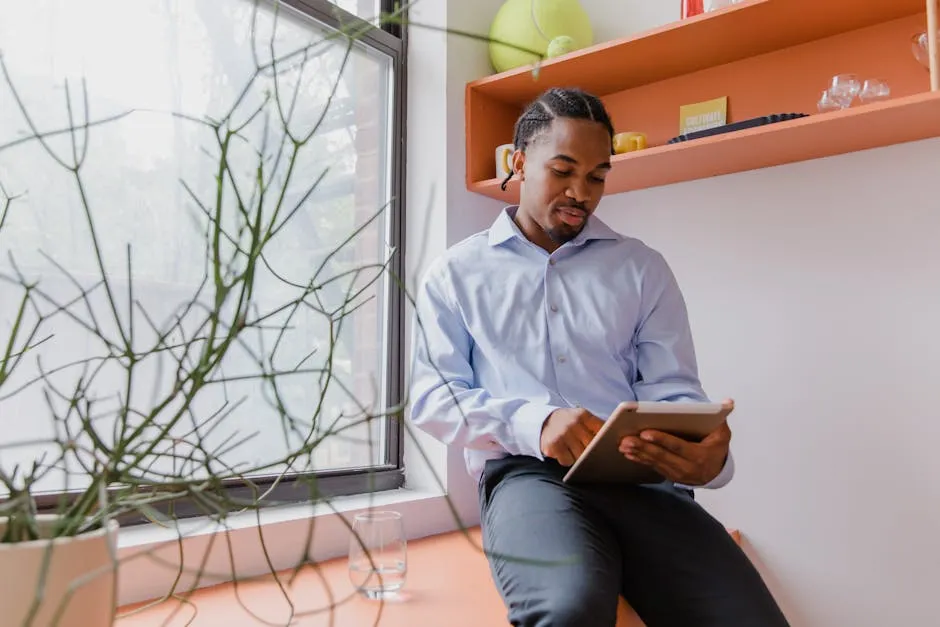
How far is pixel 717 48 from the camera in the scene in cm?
180

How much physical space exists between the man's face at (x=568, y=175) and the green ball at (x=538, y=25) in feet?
1.41

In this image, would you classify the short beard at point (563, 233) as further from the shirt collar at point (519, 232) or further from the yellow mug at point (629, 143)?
the yellow mug at point (629, 143)

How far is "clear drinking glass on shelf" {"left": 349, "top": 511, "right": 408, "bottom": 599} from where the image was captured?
118 cm

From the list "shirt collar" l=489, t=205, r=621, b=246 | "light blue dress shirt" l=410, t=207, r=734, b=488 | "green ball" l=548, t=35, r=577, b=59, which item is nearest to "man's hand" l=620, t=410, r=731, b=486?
"light blue dress shirt" l=410, t=207, r=734, b=488

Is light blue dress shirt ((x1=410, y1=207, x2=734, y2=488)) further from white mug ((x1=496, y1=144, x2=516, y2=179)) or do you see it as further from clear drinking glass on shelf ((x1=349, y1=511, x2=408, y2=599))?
white mug ((x1=496, y1=144, x2=516, y2=179))

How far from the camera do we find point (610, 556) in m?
1.19

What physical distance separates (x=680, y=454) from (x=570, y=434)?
0.17m

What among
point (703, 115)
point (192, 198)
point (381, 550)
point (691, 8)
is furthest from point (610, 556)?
point (691, 8)

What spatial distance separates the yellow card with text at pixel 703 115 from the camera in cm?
187

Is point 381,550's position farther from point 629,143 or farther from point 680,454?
point 629,143

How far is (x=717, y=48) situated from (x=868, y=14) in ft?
1.02


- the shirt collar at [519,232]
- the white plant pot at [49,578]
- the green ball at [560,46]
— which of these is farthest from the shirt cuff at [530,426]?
the green ball at [560,46]

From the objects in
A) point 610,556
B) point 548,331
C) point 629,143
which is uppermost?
point 629,143

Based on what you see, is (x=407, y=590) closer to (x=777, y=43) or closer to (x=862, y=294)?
(x=862, y=294)
